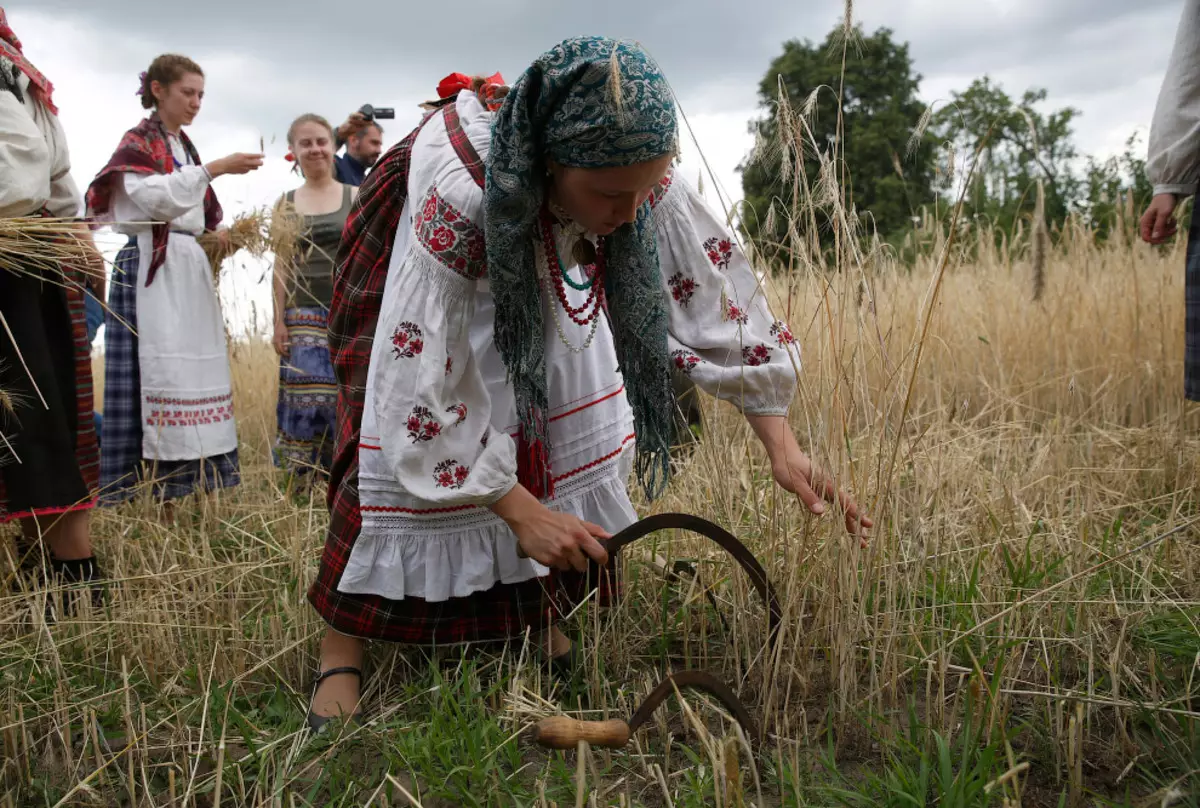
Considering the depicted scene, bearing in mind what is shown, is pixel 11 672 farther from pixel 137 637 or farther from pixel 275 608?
pixel 275 608

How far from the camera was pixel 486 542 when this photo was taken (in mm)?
1709

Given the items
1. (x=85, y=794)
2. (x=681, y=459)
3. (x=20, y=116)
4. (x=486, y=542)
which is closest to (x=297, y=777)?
(x=85, y=794)

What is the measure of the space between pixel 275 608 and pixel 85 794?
0.67 metres

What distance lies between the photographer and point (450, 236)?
1462 millimetres

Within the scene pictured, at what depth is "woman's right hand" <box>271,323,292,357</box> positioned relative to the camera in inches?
157

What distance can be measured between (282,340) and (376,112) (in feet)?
3.94

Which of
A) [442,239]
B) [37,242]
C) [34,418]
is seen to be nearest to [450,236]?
[442,239]

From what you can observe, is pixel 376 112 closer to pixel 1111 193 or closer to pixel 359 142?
pixel 359 142

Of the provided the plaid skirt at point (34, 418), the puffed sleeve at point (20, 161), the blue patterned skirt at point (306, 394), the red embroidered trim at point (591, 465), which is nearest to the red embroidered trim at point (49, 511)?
the plaid skirt at point (34, 418)

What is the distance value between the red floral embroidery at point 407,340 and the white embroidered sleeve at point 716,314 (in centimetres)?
48

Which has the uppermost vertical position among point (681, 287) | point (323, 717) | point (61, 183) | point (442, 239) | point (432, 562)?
point (61, 183)

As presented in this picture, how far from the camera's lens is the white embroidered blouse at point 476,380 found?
1461 mm

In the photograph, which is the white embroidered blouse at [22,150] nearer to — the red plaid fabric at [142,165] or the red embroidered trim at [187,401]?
the red plaid fabric at [142,165]

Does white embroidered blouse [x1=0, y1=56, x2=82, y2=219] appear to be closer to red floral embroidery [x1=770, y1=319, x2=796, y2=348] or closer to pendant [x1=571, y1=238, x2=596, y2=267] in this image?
pendant [x1=571, y1=238, x2=596, y2=267]
